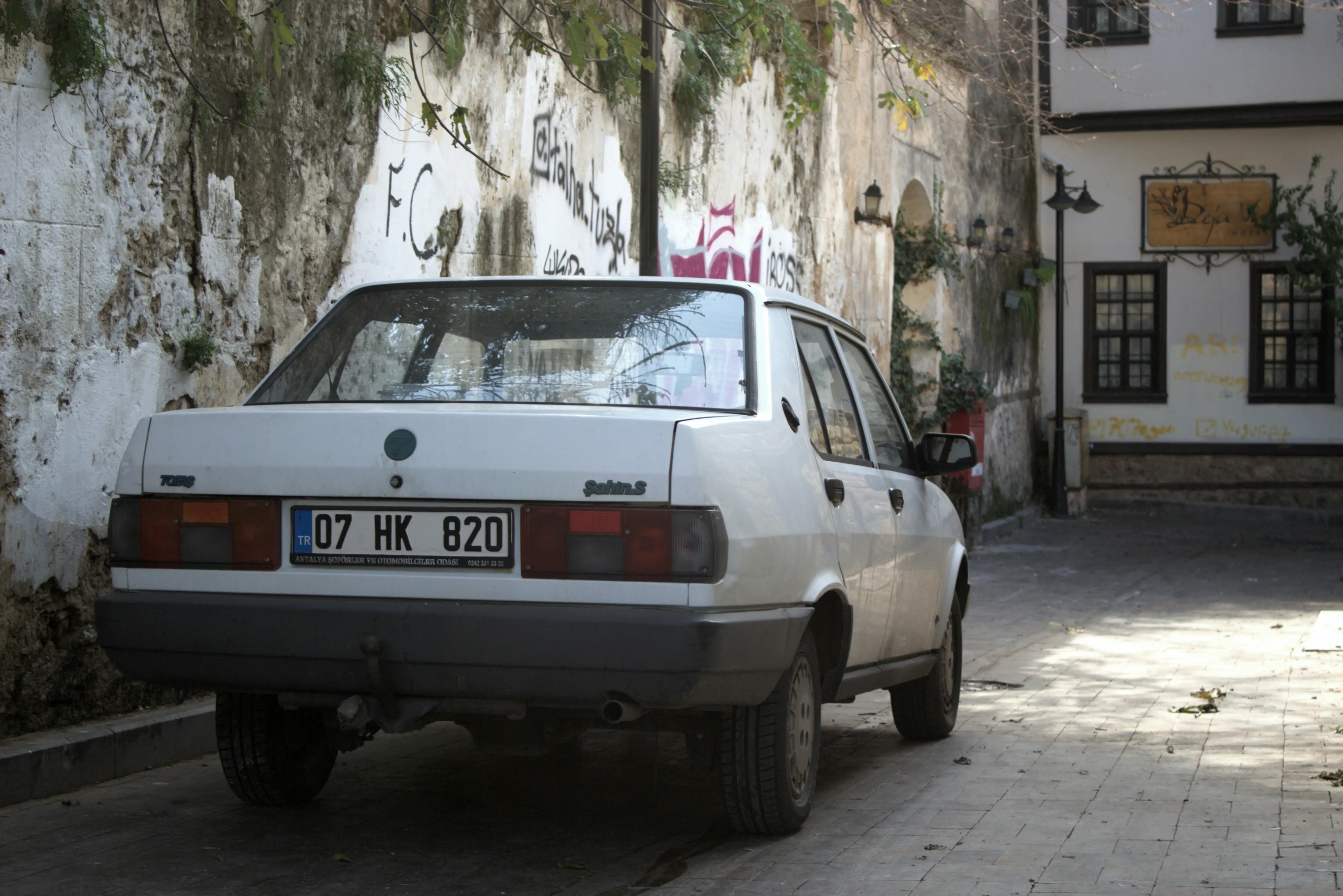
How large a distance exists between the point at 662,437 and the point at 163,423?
1.49 meters

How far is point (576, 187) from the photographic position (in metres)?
10.8

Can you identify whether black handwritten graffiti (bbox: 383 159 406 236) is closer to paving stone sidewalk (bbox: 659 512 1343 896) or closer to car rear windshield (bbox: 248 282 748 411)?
car rear windshield (bbox: 248 282 748 411)

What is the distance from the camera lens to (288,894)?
14.0ft

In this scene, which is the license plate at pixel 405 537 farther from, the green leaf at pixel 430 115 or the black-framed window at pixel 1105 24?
the black-framed window at pixel 1105 24

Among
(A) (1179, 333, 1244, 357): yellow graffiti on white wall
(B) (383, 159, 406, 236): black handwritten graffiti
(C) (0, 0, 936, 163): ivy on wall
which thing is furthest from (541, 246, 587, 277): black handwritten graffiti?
(A) (1179, 333, 1244, 357): yellow graffiti on white wall

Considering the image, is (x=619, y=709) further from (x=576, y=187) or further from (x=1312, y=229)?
(x=1312, y=229)

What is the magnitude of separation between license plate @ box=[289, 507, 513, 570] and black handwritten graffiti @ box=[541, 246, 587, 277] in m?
5.86

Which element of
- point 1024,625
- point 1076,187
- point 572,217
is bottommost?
point 1024,625

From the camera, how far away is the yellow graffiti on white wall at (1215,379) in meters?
25.5

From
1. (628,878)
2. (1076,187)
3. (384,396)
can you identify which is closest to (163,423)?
(384,396)

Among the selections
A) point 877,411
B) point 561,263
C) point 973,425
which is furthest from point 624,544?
point 973,425

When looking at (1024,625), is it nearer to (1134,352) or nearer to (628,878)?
(628,878)

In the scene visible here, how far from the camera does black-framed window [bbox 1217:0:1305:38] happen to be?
80.6ft

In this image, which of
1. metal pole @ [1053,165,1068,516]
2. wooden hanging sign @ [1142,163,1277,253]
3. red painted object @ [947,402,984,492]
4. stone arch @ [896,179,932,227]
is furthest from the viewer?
wooden hanging sign @ [1142,163,1277,253]
